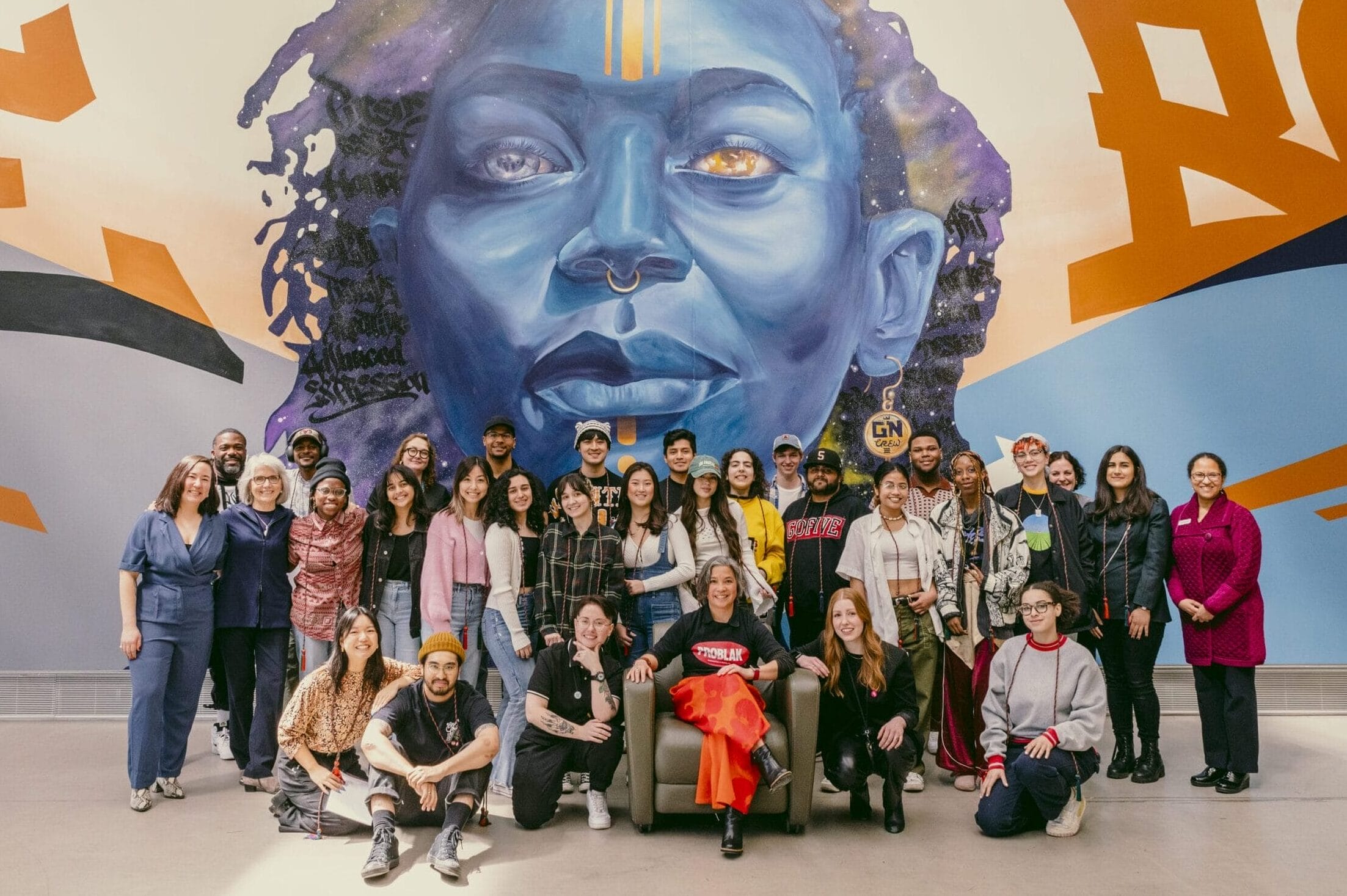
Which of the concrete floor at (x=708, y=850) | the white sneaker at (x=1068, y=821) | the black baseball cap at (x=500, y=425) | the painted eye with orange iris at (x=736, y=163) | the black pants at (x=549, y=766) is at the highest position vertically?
the painted eye with orange iris at (x=736, y=163)

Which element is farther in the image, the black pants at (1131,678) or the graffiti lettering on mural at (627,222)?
the graffiti lettering on mural at (627,222)

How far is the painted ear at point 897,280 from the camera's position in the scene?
6.02 meters

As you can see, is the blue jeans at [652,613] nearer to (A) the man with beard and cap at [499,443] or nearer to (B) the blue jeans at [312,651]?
(A) the man with beard and cap at [499,443]

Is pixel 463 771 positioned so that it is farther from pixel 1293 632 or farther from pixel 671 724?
pixel 1293 632

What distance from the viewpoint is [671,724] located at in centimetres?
412

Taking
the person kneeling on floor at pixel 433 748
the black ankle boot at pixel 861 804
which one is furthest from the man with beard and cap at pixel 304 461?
the black ankle boot at pixel 861 804

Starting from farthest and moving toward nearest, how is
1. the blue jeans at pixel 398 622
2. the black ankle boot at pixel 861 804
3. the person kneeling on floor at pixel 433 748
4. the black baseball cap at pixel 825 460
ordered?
the black baseball cap at pixel 825 460 → the blue jeans at pixel 398 622 → the black ankle boot at pixel 861 804 → the person kneeling on floor at pixel 433 748

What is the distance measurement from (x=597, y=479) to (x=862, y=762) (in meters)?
1.84

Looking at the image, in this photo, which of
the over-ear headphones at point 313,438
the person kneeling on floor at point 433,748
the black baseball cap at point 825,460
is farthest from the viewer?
the over-ear headphones at point 313,438

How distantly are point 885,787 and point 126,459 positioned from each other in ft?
14.3

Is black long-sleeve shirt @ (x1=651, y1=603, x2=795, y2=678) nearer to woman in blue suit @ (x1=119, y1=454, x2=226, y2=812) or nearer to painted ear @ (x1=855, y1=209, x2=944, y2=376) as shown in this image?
woman in blue suit @ (x1=119, y1=454, x2=226, y2=812)

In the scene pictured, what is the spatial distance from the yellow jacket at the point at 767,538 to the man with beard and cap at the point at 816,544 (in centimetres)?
9

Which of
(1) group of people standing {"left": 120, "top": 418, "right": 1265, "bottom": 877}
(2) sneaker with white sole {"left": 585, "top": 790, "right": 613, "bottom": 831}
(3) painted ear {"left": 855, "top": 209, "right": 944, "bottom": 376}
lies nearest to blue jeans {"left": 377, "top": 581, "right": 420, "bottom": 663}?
(1) group of people standing {"left": 120, "top": 418, "right": 1265, "bottom": 877}

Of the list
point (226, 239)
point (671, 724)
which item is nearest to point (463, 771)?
point (671, 724)
